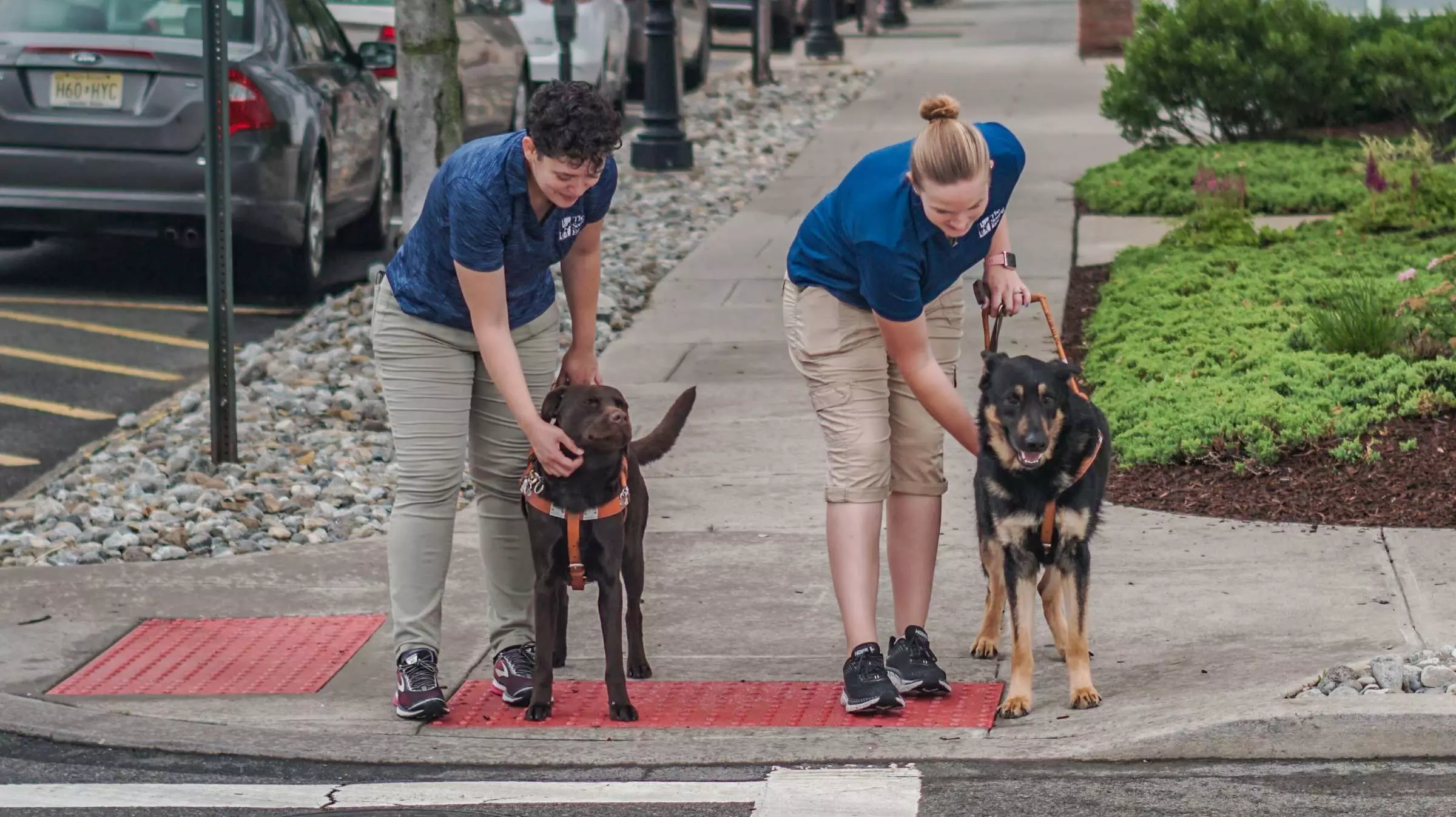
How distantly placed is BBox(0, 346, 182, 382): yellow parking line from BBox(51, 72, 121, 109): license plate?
4.37ft

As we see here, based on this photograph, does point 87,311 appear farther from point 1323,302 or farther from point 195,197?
point 1323,302

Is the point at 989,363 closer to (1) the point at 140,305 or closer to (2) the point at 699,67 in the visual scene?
(1) the point at 140,305

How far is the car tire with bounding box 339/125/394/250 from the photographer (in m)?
12.9

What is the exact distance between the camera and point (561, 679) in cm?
566

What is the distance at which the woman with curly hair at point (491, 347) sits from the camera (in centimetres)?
488

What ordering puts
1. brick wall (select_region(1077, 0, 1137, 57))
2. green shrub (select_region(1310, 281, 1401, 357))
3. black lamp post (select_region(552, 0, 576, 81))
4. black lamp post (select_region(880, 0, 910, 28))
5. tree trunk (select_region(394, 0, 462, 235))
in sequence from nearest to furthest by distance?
green shrub (select_region(1310, 281, 1401, 357)) < tree trunk (select_region(394, 0, 462, 235)) < black lamp post (select_region(552, 0, 576, 81)) < brick wall (select_region(1077, 0, 1137, 57)) < black lamp post (select_region(880, 0, 910, 28))

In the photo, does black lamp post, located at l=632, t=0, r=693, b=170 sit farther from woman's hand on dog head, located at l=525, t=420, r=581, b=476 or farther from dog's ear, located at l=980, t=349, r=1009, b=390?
woman's hand on dog head, located at l=525, t=420, r=581, b=476

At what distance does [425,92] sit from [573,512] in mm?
4947

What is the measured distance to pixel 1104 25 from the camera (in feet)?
84.2

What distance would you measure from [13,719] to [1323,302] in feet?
20.8

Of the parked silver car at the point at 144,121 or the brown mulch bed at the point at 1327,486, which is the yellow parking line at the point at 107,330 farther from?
the brown mulch bed at the point at 1327,486

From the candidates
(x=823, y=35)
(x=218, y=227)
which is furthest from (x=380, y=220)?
(x=823, y=35)

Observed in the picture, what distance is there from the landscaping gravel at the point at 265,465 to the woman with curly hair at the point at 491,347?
74.9 inches

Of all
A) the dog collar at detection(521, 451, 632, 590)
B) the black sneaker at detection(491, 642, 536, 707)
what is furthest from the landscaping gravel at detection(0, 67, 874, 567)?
the dog collar at detection(521, 451, 632, 590)
